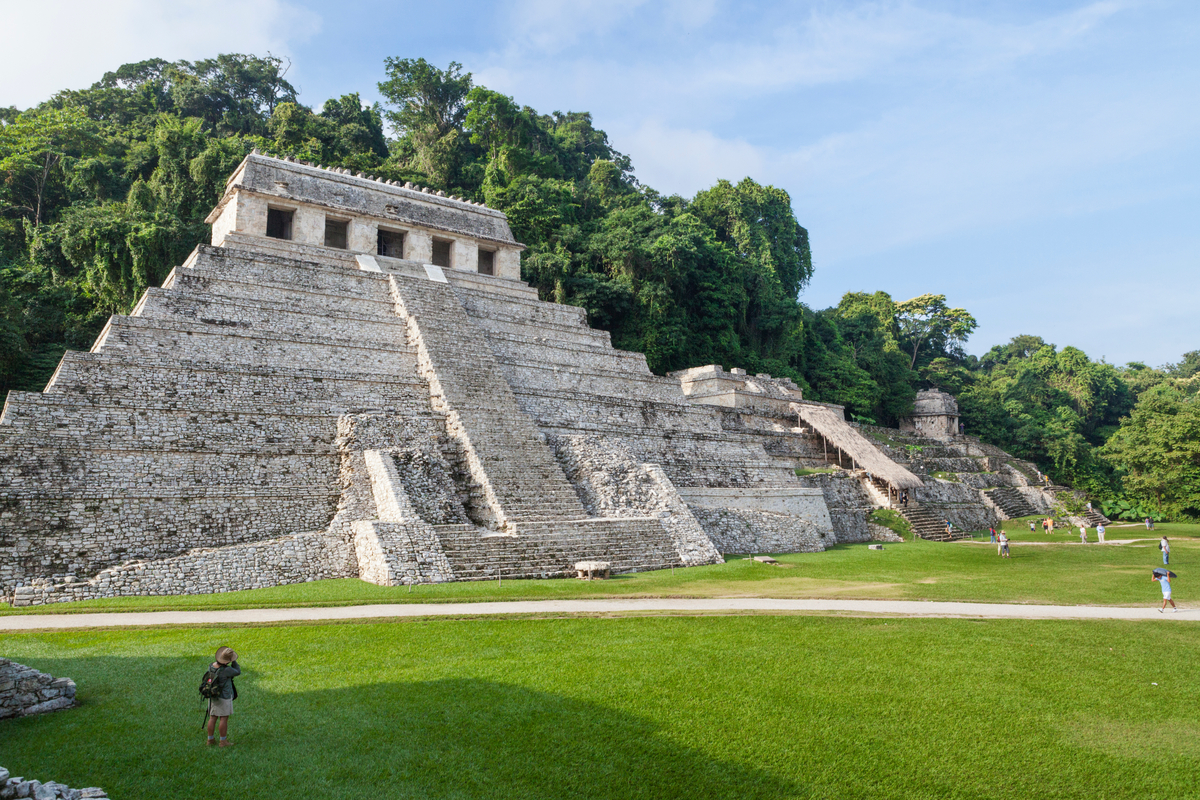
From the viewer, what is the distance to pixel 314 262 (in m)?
23.0

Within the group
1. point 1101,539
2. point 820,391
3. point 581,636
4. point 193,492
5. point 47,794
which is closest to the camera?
point 47,794

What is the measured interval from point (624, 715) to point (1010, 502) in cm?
3364

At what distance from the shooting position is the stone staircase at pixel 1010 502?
33.1 meters

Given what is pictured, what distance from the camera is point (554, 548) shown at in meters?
14.6

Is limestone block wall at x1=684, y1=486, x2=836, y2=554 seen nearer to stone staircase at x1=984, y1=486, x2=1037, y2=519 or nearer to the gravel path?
the gravel path

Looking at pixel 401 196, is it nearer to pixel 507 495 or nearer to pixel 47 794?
pixel 507 495

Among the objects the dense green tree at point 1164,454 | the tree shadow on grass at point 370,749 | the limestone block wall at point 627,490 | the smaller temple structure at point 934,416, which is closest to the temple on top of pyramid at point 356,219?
the limestone block wall at point 627,490

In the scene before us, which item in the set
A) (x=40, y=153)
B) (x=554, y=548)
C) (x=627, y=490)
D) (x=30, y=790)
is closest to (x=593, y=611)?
(x=554, y=548)

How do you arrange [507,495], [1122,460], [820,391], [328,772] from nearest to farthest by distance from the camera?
[328,772] < [507,495] < [1122,460] < [820,391]

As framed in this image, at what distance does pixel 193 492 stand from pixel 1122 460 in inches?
1527

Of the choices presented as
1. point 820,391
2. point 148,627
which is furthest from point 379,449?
point 820,391

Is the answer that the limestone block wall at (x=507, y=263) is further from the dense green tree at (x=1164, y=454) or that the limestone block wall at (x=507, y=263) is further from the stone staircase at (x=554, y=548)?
the dense green tree at (x=1164, y=454)

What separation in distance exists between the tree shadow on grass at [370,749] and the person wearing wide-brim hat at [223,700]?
0.14 m

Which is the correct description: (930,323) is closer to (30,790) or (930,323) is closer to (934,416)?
(934,416)
